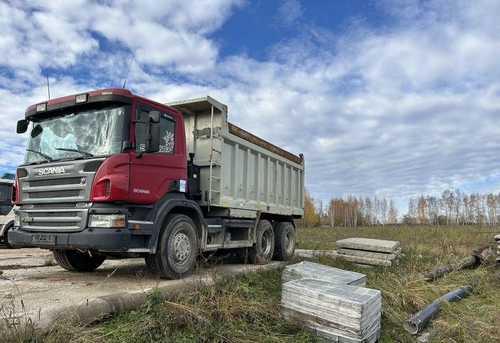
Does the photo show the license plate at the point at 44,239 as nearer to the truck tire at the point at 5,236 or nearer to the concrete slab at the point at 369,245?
the concrete slab at the point at 369,245

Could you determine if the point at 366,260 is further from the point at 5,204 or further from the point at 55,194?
the point at 5,204

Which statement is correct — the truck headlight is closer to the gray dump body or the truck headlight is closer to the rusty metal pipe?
the gray dump body

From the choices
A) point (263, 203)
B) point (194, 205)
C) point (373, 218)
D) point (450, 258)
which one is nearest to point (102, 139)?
point (194, 205)

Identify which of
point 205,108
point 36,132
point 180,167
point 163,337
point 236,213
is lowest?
point 163,337

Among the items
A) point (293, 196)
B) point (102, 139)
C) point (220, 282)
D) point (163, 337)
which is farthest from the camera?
point (293, 196)

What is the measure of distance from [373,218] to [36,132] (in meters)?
81.1

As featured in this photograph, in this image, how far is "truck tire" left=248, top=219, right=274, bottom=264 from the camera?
9195mm

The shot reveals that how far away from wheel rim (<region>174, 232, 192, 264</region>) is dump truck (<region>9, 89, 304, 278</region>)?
0.6 inches

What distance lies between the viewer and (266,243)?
32.1 feet

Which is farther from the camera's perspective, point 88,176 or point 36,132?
point 36,132

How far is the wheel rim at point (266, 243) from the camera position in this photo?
→ 31.7 ft

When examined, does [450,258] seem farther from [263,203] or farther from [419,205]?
[419,205]

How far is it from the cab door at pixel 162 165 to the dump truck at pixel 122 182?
0.01 meters

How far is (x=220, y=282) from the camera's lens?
5230mm
